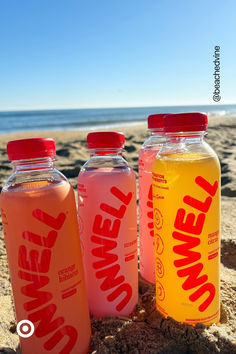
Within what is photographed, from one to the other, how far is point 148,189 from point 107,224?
0.32 m

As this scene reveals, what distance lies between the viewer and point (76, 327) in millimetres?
967

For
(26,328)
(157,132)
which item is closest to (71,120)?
(157,132)

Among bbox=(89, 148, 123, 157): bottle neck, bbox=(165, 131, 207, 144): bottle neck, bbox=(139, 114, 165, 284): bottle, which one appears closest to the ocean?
bbox=(139, 114, 165, 284): bottle

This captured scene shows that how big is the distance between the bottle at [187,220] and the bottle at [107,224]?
120 millimetres

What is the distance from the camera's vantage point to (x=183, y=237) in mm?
971

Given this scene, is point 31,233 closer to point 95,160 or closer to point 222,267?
point 95,160

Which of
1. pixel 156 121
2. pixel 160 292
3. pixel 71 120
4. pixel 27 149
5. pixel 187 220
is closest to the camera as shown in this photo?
pixel 27 149

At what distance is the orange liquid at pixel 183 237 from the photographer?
94 cm

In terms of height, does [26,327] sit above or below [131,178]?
below

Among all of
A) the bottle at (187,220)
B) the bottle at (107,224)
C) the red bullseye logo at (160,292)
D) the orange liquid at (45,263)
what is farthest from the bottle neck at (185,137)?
the red bullseye logo at (160,292)

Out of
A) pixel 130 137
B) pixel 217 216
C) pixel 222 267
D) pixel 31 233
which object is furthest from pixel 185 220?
pixel 130 137

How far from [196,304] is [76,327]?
436 mm

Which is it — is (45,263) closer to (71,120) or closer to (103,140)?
(103,140)

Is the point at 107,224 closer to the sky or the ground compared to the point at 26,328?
closer to the sky
